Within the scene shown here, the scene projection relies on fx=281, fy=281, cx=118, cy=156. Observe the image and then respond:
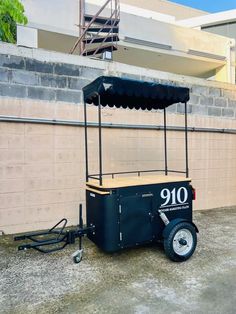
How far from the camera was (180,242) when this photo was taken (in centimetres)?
323

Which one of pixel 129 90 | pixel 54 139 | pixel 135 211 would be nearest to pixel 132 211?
pixel 135 211

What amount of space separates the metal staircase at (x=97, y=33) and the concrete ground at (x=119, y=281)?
481cm

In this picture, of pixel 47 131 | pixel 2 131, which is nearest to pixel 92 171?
pixel 47 131

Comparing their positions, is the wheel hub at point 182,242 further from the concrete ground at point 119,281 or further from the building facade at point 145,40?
the building facade at point 145,40

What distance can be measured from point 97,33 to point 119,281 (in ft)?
20.2

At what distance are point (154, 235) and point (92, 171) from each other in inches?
71.2

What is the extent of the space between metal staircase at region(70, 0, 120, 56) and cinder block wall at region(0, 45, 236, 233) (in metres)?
2.12

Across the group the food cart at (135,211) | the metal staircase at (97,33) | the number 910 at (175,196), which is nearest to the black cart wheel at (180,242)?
the food cart at (135,211)

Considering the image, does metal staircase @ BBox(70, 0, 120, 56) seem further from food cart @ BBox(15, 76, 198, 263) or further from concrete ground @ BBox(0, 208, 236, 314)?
concrete ground @ BBox(0, 208, 236, 314)

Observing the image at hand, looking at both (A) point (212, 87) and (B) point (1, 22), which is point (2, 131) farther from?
(A) point (212, 87)

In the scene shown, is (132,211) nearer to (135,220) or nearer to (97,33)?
(135,220)

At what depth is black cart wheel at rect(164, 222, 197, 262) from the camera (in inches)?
124

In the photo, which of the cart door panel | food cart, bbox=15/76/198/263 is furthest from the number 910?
the cart door panel

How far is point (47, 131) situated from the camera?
4.38m
